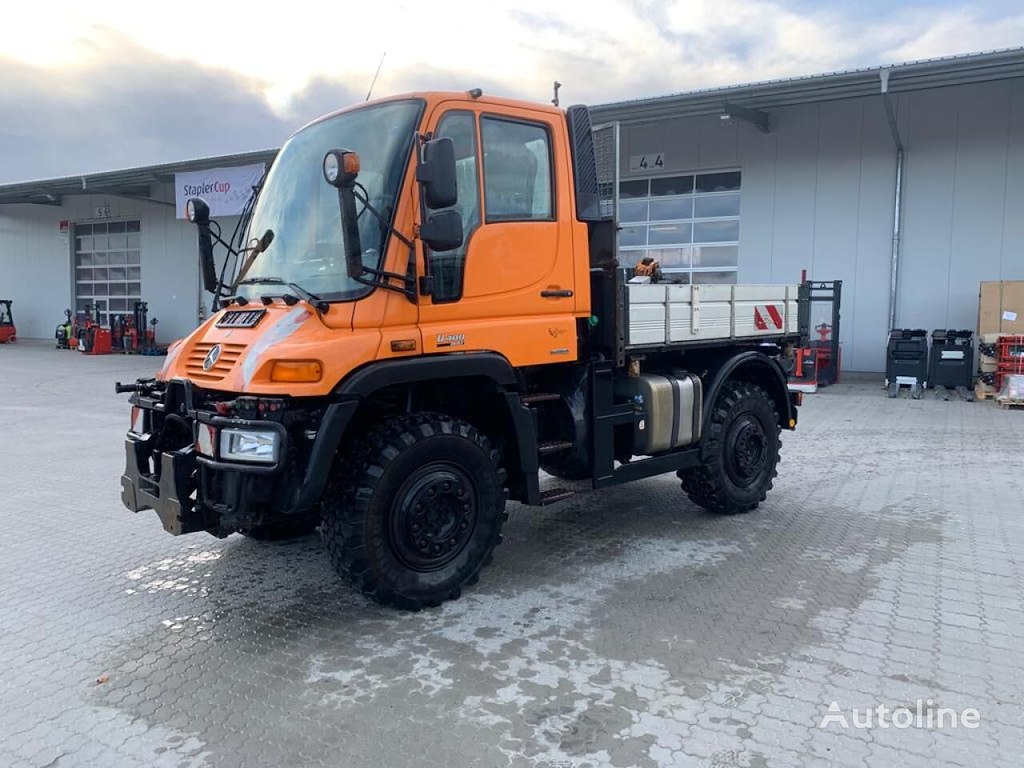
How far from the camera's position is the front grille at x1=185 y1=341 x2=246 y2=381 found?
3.93 meters

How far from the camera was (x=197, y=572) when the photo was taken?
4.89m

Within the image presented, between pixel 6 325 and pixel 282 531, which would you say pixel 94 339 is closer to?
pixel 6 325

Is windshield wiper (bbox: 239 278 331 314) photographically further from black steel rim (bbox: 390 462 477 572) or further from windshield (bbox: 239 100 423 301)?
black steel rim (bbox: 390 462 477 572)

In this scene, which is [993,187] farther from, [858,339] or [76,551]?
[76,551]

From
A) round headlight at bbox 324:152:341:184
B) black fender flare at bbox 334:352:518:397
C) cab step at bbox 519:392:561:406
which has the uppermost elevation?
round headlight at bbox 324:152:341:184

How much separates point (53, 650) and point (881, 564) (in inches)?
187

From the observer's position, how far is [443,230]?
3910 mm

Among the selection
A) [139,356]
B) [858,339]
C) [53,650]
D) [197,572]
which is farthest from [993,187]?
[139,356]

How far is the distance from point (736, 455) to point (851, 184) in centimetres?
1123

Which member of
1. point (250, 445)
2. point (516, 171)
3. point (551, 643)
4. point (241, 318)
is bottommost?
point (551, 643)

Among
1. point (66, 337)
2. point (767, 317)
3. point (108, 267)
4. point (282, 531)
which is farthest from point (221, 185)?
point (767, 317)

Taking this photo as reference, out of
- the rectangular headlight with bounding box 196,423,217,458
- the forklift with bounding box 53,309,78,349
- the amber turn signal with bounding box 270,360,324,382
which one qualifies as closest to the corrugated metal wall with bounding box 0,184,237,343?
the forklift with bounding box 53,309,78,349

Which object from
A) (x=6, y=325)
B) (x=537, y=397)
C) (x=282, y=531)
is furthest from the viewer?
(x=6, y=325)

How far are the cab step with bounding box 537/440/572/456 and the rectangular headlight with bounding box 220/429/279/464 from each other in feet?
5.52
